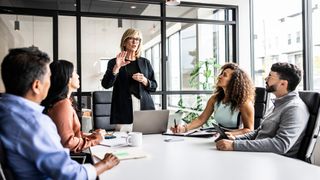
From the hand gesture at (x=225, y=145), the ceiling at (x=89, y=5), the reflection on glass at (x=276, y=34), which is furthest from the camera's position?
the ceiling at (x=89, y=5)

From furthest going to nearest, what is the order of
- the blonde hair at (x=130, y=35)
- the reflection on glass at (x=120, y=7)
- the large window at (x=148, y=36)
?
the reflection on glass at (x=120, y=7)
the large window at (x=148, y=36)
the blonde hair at (x=130, y=35)

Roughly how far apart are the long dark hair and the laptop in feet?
2.20

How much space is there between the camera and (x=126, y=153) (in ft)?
5.56

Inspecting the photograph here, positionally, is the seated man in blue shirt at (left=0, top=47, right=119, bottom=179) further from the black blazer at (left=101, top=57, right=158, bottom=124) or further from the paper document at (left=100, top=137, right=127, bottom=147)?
the black blazer at (left=101, top=57, right=158, bottom=124)

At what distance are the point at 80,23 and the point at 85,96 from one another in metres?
1.07

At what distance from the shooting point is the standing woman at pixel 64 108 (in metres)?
1.69

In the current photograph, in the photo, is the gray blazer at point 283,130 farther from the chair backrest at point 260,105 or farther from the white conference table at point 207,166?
the chair backrest at point 260,105

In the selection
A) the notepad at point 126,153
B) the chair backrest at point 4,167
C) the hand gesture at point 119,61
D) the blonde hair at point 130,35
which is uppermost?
the blonde hair at point 130,35

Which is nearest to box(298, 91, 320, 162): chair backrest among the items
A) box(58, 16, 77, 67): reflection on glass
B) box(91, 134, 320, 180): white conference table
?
box(91, 134, 320, 180): white conference table

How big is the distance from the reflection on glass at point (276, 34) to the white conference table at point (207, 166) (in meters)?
2.37

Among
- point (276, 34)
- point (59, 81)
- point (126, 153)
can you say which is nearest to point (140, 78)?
point (59, 81)

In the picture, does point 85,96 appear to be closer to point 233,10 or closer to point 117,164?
point 233,10

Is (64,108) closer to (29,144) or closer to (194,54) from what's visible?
(29,144)

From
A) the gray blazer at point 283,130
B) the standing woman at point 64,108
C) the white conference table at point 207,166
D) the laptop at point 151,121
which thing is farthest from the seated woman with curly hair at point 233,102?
the standing woman at point 64,108
